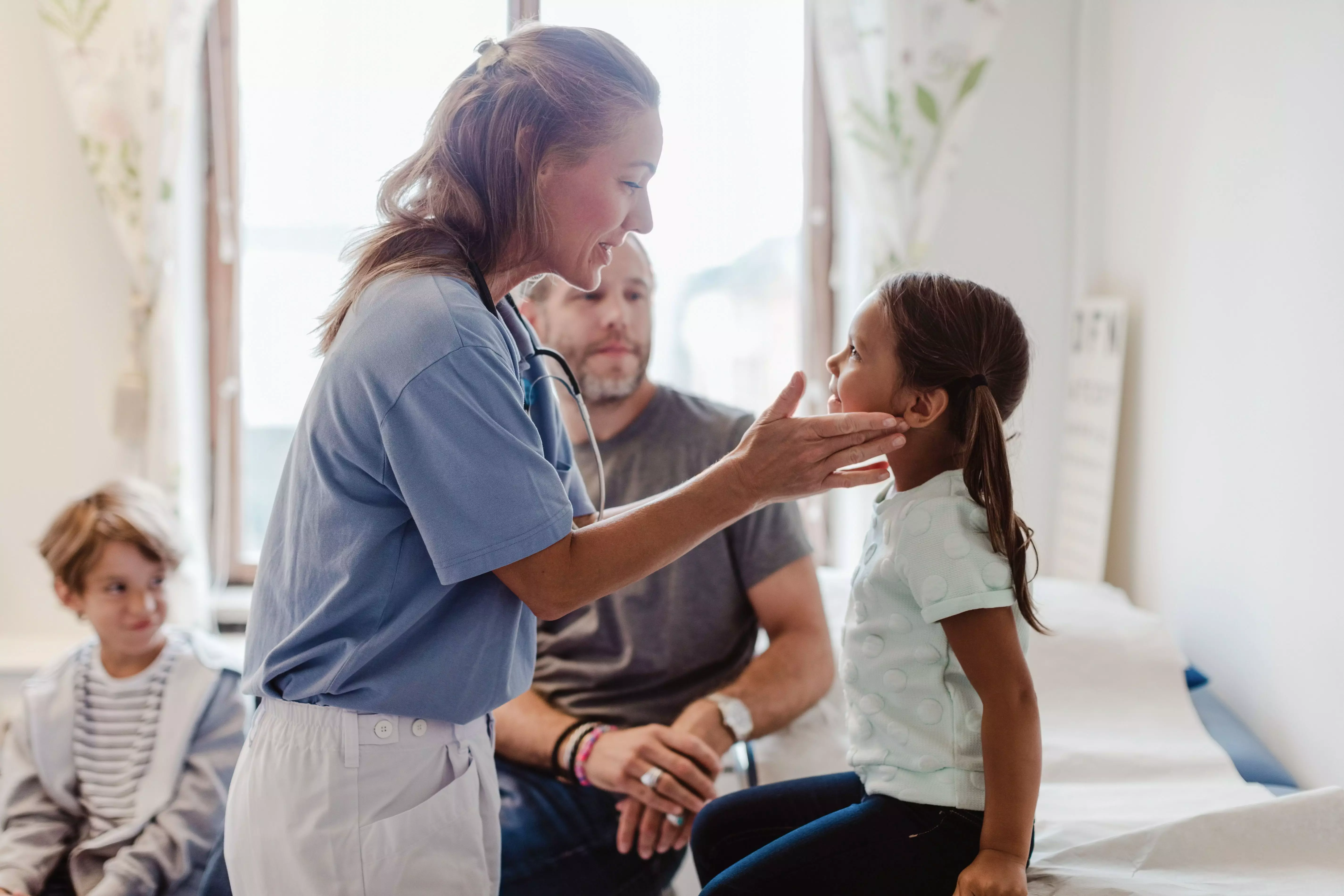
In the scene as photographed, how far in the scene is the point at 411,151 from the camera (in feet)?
9.13

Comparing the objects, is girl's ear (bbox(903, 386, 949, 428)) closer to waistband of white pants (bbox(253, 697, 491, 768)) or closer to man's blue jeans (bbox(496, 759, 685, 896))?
waistband of white pants (bbox(253, 697, 491, 768))

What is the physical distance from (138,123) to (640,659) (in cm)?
189

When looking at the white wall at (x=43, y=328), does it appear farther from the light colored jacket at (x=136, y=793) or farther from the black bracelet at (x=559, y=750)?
the black bracelet at (x=559, y=750)

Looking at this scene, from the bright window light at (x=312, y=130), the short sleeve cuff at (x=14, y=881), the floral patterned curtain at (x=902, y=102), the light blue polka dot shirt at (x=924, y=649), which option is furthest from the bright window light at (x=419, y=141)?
the light blue polka dot shirt at (x=924, y=649)

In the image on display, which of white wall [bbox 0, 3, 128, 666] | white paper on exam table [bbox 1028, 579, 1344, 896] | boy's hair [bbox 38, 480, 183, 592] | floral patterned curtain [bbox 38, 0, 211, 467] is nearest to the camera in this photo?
white paper on exam table [bbox 1028, 579, 1344, 896]

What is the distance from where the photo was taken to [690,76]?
2.87m

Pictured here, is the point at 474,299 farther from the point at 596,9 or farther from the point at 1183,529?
the point at 596,9

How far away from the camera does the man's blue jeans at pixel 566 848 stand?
1580mm

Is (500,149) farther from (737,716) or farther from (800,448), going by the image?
(737,716)

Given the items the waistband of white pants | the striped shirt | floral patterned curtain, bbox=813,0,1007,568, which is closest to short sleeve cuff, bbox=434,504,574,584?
the waistband of white pants

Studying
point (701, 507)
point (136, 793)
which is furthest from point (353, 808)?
point (136, 793)

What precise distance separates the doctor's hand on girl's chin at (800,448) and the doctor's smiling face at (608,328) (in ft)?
2.78

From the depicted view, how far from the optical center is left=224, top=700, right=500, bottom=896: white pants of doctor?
3.46ft

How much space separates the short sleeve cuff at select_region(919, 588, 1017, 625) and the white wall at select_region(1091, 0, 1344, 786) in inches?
31.9
